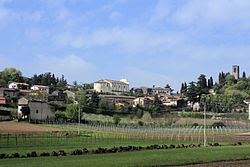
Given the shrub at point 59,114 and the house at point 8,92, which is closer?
the shrub at point 59,114

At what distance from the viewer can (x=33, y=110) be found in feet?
301

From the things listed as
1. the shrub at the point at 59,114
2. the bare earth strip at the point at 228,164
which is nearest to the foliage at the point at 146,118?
the shrub at the point at 59,114

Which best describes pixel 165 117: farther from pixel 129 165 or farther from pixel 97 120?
pixel 129 165

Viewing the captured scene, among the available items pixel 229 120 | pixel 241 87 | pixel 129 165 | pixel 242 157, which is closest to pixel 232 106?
pixel 229 120

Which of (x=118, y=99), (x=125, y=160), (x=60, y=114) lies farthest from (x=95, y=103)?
(x=125, y=160)

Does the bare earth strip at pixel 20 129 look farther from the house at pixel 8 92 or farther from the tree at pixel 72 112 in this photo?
the house at pixel 8 92

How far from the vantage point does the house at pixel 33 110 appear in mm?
89562

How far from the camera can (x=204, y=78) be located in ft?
578

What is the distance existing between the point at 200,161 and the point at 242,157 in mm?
5323

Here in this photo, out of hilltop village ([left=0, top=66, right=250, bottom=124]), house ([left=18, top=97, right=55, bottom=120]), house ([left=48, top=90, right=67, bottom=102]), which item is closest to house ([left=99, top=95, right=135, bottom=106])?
hilltop village ([left=0, top=66, right=250, bottom=124])

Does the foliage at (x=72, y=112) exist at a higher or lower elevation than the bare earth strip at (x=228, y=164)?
higher

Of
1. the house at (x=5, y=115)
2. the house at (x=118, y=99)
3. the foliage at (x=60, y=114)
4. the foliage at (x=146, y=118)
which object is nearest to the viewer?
the house at (x=5, y=115)

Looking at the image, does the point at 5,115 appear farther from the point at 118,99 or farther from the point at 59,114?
the point at 118,99

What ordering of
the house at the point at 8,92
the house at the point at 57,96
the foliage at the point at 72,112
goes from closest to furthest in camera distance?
the foliage at the point at 72,112 < the house at the point at 8,92 < the house at the point at 57,96
